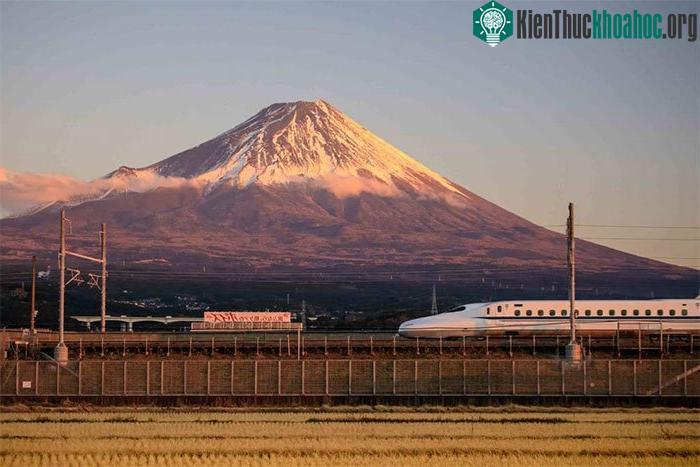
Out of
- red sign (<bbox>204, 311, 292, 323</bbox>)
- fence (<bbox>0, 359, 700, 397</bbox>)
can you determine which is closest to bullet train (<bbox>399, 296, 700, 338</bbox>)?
fence (<bbox>0, 359, 700, 397</bbox>)

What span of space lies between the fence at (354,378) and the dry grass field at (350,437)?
2192 millimetres

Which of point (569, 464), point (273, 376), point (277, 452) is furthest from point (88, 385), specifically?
point (569, 464)

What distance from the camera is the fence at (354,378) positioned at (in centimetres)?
5700

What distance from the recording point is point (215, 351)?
69688 mm

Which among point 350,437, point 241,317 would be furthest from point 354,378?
point 241,317

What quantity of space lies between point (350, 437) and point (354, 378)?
44.6 feet

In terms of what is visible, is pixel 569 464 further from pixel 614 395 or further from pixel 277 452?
pixel 614 395

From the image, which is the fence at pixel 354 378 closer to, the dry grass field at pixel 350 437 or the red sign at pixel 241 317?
the dry grass field at pixel 350 437

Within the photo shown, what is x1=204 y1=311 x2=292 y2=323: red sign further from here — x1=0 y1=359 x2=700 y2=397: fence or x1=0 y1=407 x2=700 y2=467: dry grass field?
x1=0 y1=407 x2=700 y2=467: dry grass field

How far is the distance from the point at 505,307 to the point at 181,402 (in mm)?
28028

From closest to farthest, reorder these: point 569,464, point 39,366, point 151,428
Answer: point 569,464, point 151,428, point 39,366

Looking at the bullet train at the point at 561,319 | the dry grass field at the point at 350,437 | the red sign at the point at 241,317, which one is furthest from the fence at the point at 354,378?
the red sign at the point at 241,317

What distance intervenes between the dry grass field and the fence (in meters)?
2.19

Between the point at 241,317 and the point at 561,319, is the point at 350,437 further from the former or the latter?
the point at 241,317
